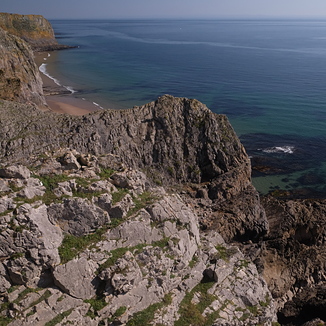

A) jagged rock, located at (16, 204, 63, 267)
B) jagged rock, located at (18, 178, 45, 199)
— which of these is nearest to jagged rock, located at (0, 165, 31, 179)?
jagged rock, located at (18, 178, 45, 199)

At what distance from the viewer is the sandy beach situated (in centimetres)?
6471

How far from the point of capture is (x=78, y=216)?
1803 cm

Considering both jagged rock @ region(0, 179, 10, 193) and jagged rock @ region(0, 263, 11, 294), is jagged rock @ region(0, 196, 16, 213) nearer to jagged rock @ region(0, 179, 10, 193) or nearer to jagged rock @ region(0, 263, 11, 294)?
jagged rock @ region(0, 179, 10, 193)

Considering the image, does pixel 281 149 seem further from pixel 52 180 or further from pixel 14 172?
pixel 14 172

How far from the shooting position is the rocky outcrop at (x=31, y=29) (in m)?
139

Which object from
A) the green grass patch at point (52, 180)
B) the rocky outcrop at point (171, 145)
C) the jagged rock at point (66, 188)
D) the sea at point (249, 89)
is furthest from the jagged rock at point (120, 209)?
the sea at point (249, 89)

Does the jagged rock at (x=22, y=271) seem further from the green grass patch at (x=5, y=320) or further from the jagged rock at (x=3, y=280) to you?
the green grass patch at (x=5, y=320)

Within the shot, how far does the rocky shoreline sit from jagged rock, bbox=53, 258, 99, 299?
5 cm

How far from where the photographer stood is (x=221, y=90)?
8762 cm

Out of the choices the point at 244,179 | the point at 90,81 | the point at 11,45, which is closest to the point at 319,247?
the point at 244,179

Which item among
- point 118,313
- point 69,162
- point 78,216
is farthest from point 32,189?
point 118,313

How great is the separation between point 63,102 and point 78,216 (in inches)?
2258

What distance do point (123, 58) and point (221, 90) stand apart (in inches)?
2417

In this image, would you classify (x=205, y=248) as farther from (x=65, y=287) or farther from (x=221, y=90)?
(x=221, y=90)
